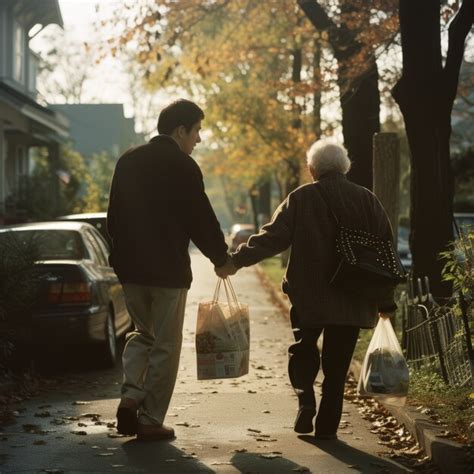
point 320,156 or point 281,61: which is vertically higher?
point 281,61

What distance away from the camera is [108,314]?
40.5ft

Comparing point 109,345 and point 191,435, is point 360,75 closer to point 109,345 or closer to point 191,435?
point 109,345

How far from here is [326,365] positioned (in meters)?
8.03

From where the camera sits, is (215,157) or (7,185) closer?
(7,185)

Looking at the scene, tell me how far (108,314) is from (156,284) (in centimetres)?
455

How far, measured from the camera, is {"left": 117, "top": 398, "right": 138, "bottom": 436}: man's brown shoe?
7793mm

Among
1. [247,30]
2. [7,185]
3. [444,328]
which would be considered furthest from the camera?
[7,185]

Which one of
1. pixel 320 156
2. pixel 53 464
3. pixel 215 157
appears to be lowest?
→ pixel 53 464

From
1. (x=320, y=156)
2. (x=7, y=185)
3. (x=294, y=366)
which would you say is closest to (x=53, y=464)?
(x=294, y=366)

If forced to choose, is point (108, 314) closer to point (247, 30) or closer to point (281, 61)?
point (247, 30)

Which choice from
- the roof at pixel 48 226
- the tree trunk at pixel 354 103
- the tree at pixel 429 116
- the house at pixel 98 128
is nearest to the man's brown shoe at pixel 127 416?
the tree at pixel 429 116

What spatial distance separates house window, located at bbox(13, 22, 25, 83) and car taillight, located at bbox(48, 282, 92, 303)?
75.2 feet

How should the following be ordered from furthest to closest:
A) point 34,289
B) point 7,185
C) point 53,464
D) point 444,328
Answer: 1. point 7,185
2. point 34,289
3. point 444,328
4. point 53,464

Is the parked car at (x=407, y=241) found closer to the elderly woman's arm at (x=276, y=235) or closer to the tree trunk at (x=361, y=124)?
the tree trunk at (x=361, y=124)
